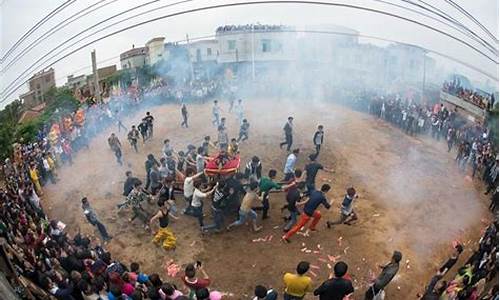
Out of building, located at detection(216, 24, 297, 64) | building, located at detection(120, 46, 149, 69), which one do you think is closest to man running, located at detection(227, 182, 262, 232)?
building, located at detection(120, 46, 149, 69)

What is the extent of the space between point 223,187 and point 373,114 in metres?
11.8

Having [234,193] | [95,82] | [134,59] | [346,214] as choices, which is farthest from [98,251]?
[134,59]

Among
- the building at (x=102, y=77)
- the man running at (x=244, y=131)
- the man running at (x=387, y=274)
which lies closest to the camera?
the man running at (x=387, y=274)

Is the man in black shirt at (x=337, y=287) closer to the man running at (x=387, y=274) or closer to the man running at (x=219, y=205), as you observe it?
the man running at (x=387, y=274)

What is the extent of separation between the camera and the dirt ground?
8648 millimetres

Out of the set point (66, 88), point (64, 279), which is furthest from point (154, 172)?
point (66, 88)

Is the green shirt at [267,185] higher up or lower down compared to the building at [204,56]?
lower down

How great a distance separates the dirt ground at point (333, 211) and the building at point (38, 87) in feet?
11.9

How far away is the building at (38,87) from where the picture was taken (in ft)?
59.9

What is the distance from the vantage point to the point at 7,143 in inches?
548

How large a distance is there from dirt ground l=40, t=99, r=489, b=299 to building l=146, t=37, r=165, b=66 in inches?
374

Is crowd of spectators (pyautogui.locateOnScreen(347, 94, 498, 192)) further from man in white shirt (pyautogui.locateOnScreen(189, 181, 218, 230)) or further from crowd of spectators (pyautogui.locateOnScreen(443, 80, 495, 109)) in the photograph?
man in white shirt (pyautogui.locateOnScreen(189, 181, 218, 230))

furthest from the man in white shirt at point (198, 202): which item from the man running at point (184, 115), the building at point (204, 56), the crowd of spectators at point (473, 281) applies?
Result: the building at point (204, 56)

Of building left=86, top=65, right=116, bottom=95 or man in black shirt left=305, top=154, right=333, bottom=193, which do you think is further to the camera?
building left=86, top=65, right=116, bottom=95
